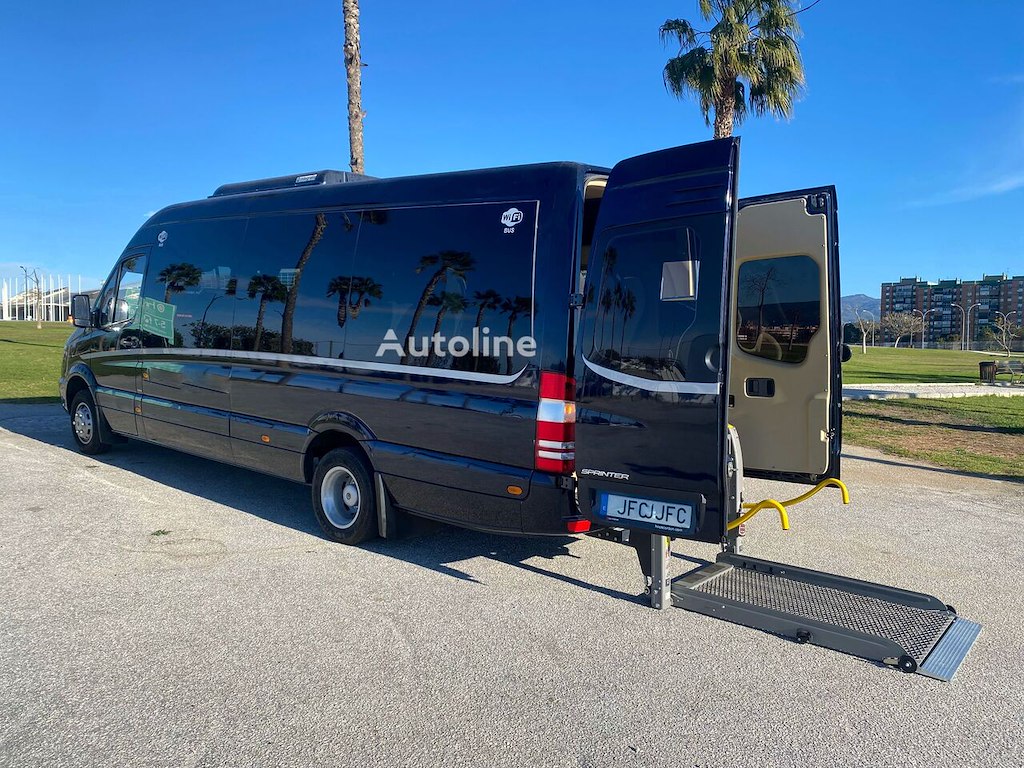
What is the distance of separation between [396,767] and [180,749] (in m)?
0.86

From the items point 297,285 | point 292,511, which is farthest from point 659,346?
point 292,511

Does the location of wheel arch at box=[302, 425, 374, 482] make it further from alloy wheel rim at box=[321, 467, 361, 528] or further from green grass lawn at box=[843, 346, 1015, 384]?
green grass lawn at box=[843, 346, 1015, 384]

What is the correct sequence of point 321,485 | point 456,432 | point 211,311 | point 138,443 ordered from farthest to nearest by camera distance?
point 138,443 → point 211,311 → point 321,485 → point 456,432

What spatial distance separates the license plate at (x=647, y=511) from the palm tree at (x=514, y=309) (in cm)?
102

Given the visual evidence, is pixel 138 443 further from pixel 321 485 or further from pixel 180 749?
pixel 180 749

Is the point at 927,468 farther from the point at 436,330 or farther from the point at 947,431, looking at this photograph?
the point at 436,330

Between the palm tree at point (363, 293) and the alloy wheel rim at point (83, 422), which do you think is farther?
the alloy wheel rim at point (83, 422)

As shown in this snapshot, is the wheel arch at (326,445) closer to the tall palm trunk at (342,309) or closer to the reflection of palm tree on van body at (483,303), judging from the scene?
the tall palm trunk at (342,309)

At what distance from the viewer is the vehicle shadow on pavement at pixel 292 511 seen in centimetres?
552

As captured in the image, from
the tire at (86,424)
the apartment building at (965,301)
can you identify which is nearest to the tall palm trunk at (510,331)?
the tire at (86,424)

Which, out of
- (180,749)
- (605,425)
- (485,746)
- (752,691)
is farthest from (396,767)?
(605,425)

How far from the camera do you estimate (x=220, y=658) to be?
379cm

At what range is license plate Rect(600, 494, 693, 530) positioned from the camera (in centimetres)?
410

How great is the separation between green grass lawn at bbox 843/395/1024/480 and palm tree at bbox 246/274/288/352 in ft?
28.5
